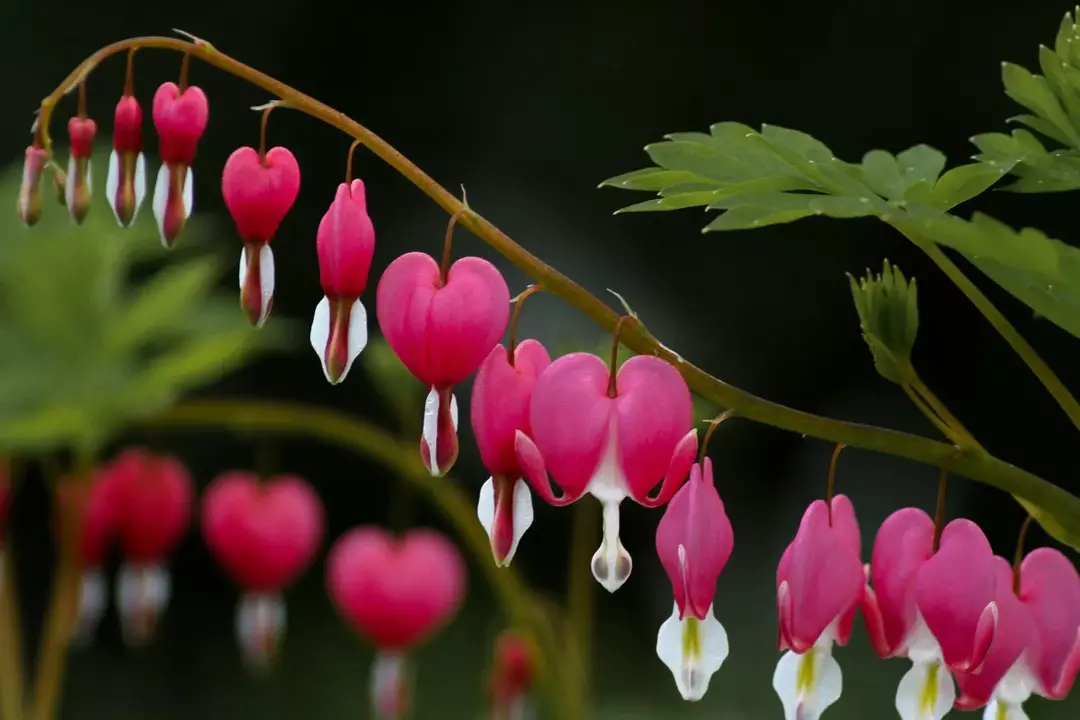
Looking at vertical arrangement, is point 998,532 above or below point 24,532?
above

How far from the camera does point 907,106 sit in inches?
140

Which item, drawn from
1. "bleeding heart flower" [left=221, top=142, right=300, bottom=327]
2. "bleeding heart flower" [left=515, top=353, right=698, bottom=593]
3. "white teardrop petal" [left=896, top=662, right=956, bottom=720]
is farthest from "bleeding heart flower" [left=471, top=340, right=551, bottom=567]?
"white teardrop petal" [left=896, top=662, right=956, bottom=720]

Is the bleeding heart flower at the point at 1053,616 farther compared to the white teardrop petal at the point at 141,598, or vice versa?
the white teardrop petal at the point at 141,598

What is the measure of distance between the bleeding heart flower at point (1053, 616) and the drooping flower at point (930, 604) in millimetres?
58

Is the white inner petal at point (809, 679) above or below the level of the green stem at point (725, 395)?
below

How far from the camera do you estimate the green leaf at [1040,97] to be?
81 centimetres

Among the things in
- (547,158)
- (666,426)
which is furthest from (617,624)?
(666,426)

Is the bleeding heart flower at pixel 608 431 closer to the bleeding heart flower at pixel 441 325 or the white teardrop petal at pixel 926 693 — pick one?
the bleeding heart flower at pixel 441 325

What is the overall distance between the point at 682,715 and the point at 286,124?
2.07 meters

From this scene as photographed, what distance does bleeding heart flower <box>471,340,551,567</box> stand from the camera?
0.75 m

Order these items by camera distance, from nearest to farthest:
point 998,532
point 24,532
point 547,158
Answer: point 998,532
point 24,532
point 547,158

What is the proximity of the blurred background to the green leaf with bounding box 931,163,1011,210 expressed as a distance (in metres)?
2.61

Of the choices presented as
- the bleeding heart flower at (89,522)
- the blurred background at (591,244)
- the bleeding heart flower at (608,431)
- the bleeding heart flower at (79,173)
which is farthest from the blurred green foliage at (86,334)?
the blurred background at (591,244)

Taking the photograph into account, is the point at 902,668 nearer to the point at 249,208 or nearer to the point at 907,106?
the point at 907,106
